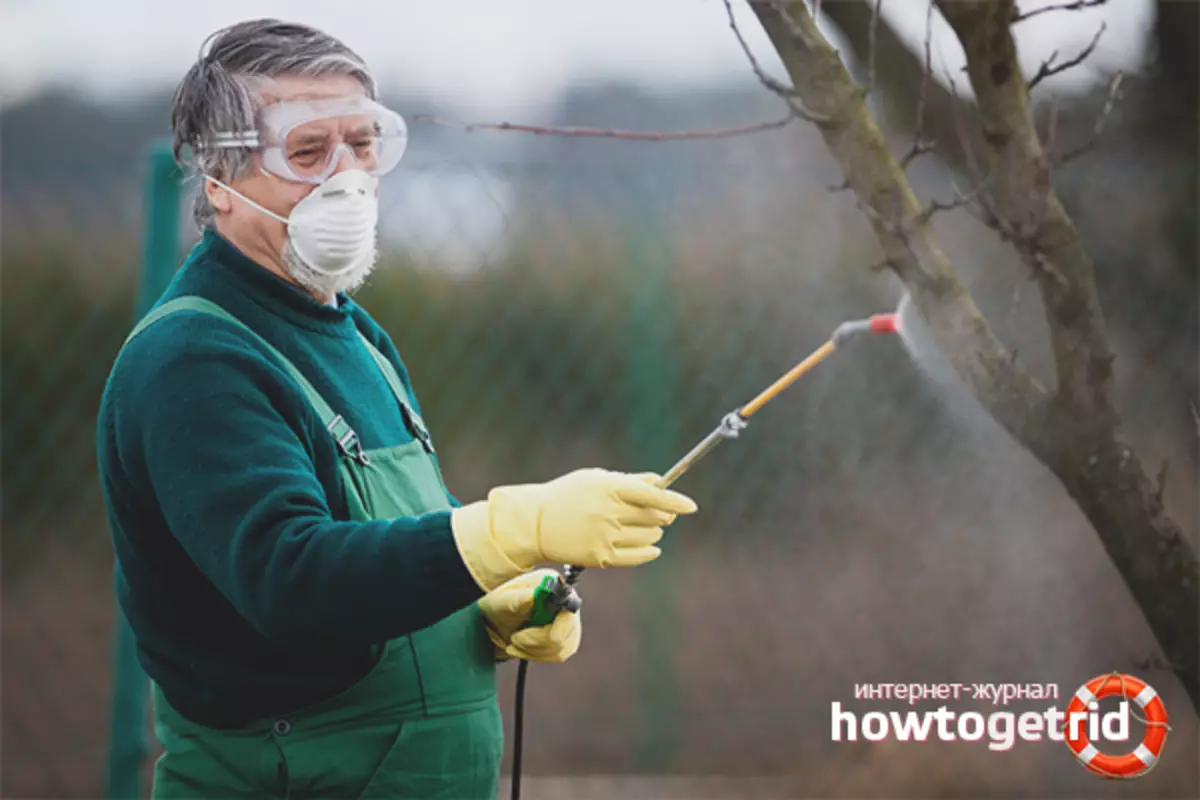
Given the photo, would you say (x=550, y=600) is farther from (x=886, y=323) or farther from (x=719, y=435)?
(x=886, y=323)

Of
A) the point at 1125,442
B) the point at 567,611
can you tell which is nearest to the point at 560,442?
the point at 567,611

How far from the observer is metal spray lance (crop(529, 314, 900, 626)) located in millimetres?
1313

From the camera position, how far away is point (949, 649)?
9.68 feet

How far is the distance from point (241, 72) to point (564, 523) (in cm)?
67

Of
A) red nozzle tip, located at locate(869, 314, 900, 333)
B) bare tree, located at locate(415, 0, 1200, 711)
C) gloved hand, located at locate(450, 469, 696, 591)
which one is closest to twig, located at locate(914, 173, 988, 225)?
bare tree, located at locate(415, 0, 1200, 711)

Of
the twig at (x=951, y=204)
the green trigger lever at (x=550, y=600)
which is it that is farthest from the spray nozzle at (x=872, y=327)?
the green trigger lever at (x=550, y=600)

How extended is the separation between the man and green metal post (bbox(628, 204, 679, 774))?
4.40 ft

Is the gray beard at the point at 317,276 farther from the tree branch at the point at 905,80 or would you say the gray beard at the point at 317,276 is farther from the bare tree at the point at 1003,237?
the tree branch at the point at 905,80

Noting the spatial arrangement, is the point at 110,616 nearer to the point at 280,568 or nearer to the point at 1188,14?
the point at 280,568

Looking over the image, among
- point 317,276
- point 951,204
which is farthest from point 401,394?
point 951,204

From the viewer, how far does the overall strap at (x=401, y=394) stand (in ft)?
5.04

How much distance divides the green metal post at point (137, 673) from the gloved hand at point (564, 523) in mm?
1507

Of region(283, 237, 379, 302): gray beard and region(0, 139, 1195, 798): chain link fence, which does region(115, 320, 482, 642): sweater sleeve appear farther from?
region(0, 139, 1195, 798): chain link fence

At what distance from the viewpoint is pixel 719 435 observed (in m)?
1.34
